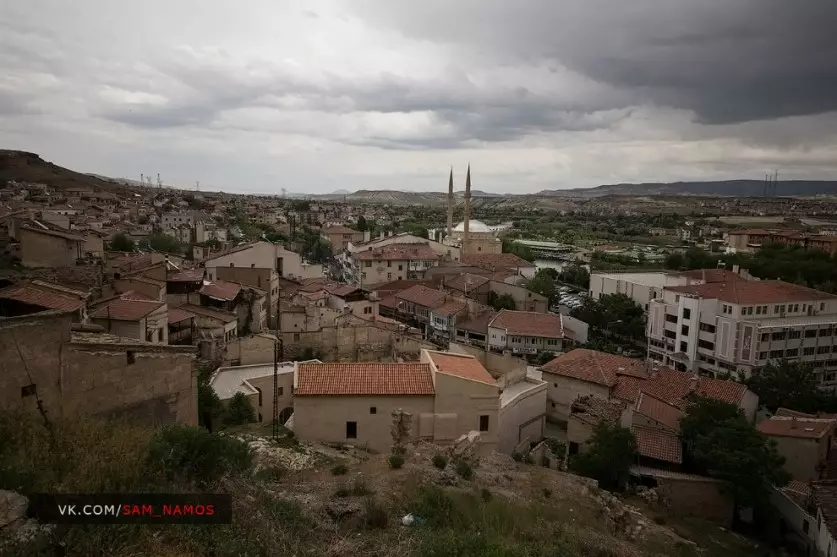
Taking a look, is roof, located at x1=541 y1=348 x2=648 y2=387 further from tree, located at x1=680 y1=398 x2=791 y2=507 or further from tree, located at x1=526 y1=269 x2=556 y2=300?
tree, located at x1=526 y1=269 x2=556 y2=300

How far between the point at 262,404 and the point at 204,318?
18.3 feet

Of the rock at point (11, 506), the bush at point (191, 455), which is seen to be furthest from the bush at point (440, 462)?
the rock at point (11, 506)

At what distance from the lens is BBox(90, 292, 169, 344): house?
1792 centimetres

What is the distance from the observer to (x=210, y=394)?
715 inches

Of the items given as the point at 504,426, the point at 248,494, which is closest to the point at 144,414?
the point at 248,494

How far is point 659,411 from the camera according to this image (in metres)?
23.2

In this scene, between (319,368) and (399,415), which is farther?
(319,368)

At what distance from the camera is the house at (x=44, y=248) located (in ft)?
74.3

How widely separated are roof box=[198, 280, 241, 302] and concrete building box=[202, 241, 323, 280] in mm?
3573

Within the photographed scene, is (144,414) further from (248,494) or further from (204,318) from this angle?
(204,318)

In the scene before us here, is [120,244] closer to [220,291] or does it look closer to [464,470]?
[220,291]

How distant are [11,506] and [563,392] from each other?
23.3 meters

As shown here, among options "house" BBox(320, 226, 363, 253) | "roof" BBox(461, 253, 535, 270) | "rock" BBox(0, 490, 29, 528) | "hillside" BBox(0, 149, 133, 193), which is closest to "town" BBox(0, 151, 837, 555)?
"rock" BBox(0, 490, 29, 528)

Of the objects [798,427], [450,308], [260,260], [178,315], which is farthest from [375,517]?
[450,308]
